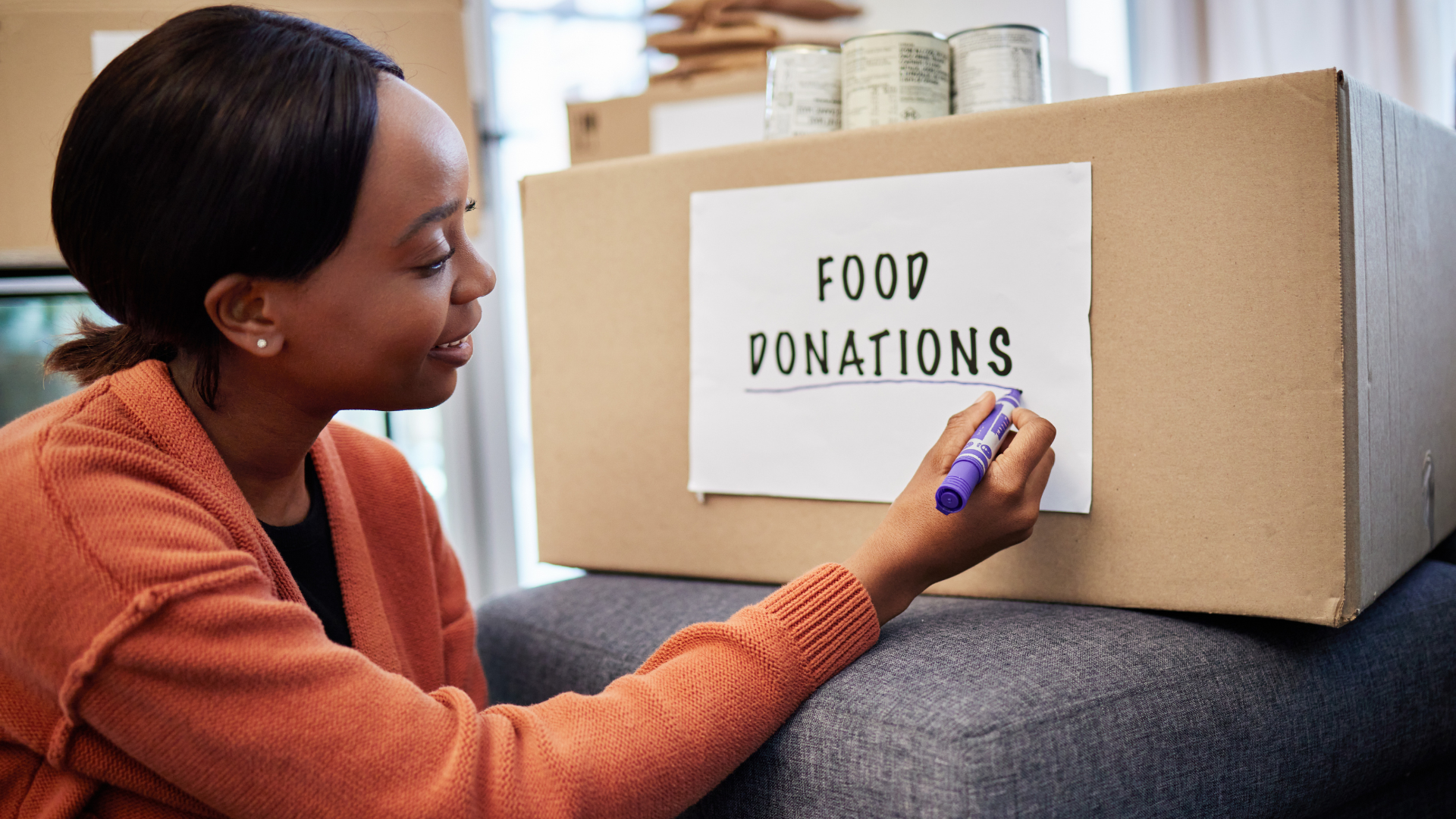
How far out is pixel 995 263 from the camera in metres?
0.65

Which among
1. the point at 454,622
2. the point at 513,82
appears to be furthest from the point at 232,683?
the point at 513,82

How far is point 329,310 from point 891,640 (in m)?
0.36

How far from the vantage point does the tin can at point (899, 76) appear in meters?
0.71

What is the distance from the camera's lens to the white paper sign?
63cm

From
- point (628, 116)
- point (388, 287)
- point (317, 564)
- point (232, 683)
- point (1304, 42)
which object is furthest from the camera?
point (1304, 42)

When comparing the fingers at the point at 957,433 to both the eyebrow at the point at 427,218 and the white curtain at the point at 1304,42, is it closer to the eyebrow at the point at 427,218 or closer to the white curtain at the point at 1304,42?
the eyebrow at the point at 427,218

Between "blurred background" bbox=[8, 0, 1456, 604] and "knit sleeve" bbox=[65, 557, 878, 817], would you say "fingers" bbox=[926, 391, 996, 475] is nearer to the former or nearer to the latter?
"knit sleeve" bbox=[65, 557, 878, 817]

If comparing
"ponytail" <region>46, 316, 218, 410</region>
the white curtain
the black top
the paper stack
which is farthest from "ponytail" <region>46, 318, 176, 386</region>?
the white curtain

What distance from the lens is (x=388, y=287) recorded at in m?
0.55

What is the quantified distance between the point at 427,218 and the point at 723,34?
598 mm

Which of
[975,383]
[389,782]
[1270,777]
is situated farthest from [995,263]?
[389,782]

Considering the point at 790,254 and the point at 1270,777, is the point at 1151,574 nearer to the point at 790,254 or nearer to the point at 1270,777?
the point at 1270,777

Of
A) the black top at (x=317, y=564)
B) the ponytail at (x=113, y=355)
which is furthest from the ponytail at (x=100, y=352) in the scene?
the black top at (x=317, y=564)

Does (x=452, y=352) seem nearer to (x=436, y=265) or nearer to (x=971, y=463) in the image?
(x=436, y=265)
